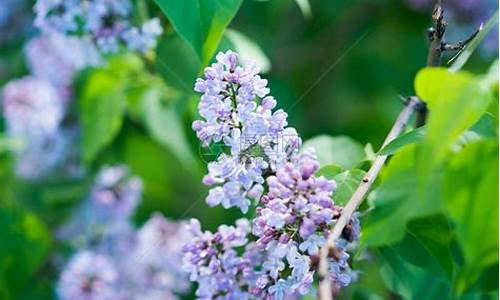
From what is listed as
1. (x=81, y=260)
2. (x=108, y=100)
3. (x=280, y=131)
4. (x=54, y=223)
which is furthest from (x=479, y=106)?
(x=54, y=223)

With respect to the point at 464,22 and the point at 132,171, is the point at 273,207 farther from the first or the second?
the point at 132,171

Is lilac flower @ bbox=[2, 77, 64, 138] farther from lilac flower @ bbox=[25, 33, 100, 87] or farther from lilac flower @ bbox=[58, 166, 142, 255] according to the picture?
lilac flower @ bbox=[58, 166, 142, 255]

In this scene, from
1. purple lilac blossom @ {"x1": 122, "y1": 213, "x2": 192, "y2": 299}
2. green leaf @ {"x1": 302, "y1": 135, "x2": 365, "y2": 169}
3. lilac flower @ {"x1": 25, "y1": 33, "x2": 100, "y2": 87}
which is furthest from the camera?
lilac flower @ {"x1": 25, "y1": 33, "x2": 100, "y2": 87}

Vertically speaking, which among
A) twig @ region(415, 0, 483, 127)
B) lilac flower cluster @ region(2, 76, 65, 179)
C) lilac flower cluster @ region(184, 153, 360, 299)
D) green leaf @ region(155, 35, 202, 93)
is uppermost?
lilac flower cluster @ region(2, 76, 65, 179)

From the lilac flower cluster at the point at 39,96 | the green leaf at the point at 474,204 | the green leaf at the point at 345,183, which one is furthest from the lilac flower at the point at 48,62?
the green leaf at the point at 474,204

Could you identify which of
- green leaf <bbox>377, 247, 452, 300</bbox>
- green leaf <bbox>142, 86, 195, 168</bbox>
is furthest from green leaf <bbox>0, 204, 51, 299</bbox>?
green leaf <bbox>377, 247, 452, 300</bbox>

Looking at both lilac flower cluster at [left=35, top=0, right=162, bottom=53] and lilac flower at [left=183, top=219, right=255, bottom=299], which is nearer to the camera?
lilac flower at [left=183, top=219, right=255, bottom=299]

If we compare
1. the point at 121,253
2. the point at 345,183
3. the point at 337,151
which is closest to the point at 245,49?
the point at 337,151
